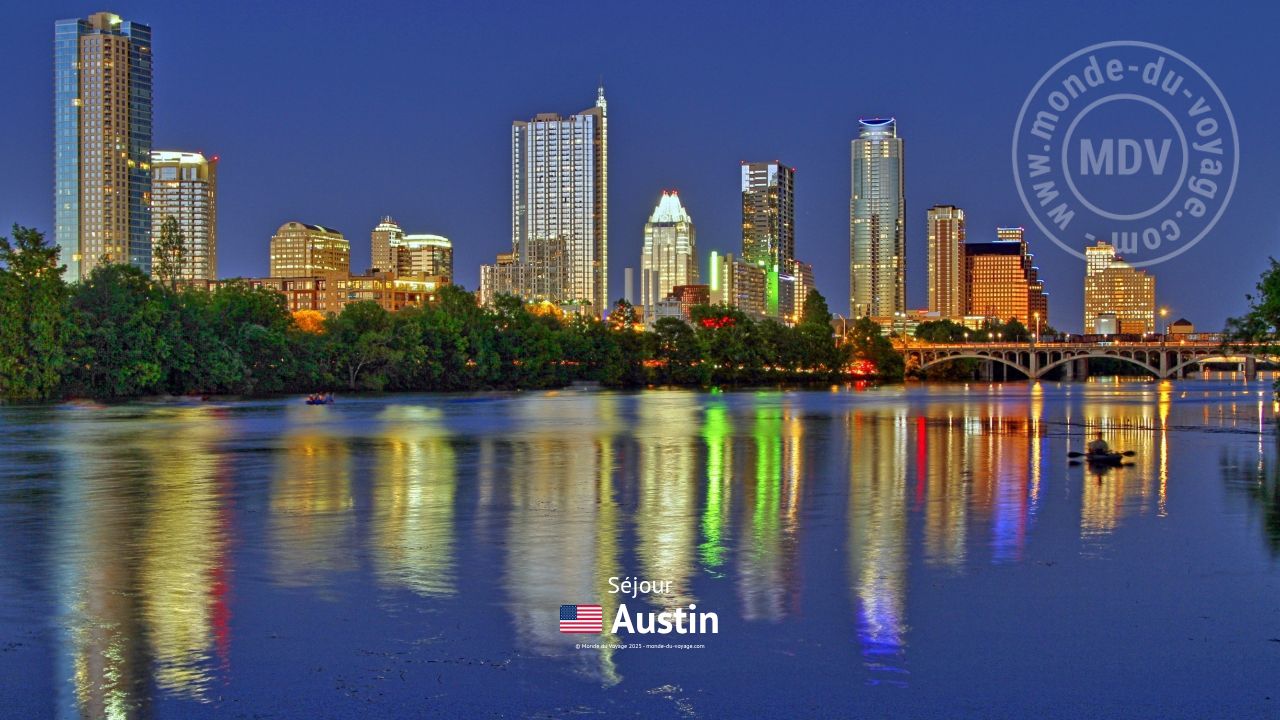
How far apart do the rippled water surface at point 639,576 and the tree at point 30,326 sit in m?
55.9

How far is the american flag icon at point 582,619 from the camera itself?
16594 mm

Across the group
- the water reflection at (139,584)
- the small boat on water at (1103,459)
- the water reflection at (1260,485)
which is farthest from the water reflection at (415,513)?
the small boat on water at (1103,459)

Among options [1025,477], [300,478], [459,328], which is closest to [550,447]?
[300,478]

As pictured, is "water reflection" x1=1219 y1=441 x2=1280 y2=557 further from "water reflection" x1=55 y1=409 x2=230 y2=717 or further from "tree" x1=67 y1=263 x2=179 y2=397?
"tree" x1=67 y1=263 x2=179 y2=397

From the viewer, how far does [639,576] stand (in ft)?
65.8

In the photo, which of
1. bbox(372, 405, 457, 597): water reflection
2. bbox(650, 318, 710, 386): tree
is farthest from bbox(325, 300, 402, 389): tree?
bbox(372, 405, 457, 597): water reflection

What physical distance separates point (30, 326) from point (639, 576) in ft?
285

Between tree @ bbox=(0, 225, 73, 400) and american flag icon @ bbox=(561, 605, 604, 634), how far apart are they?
284 ft

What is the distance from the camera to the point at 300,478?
121 ft

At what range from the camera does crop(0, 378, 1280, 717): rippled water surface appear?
1401cm

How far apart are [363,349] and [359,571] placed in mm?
108360

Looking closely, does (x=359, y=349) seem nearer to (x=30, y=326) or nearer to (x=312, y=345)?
(x=312, y=345)

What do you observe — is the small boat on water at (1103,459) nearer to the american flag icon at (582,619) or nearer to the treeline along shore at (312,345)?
the american flag icon at (582,619)

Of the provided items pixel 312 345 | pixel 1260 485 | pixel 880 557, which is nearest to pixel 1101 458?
pixel 1260 485
